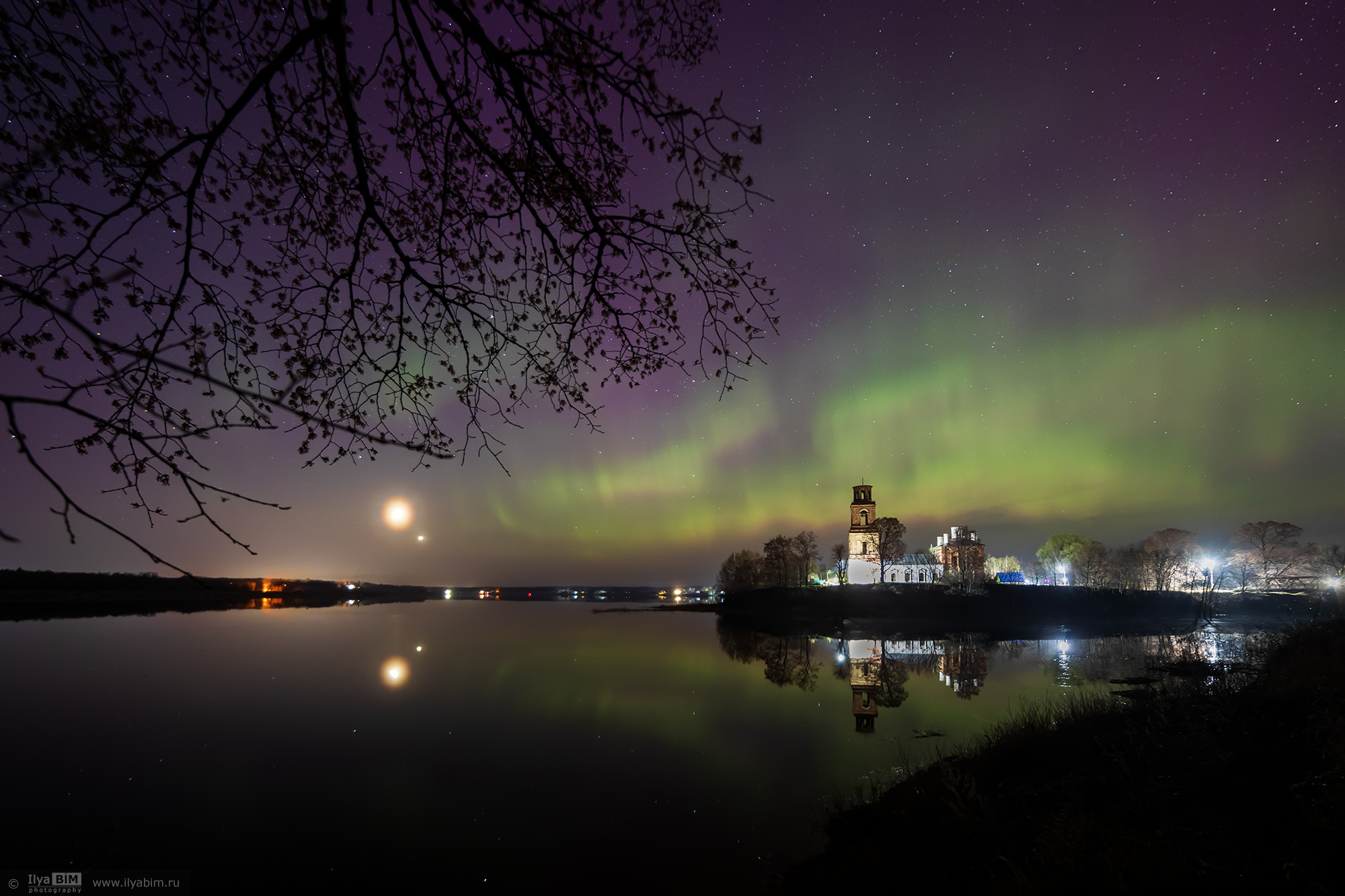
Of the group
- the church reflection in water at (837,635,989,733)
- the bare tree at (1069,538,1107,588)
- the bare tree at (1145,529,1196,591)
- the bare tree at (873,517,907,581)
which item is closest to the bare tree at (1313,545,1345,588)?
the bare tree at (1145,529,1196,591)

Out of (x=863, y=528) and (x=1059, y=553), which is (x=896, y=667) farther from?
(x=1059, y=553)

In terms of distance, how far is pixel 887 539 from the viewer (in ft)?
389

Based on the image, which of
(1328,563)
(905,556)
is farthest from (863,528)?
(1328,563)

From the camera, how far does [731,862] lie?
10656 millimetres

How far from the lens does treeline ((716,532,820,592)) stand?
12025 centimetres

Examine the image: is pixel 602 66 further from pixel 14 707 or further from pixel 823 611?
pixel 823 611

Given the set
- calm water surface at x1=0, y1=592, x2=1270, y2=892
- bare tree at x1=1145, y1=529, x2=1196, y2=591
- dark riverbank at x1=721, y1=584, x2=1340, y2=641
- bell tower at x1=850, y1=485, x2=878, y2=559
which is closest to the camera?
calm water surface at x1=0, y1=592, x2=1270, y2=892

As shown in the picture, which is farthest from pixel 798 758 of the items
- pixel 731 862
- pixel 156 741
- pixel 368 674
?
pixel 368 674

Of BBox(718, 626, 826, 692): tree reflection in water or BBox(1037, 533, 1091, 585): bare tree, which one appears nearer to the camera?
BBox(718, 626, 826, 692): tree reflection in water

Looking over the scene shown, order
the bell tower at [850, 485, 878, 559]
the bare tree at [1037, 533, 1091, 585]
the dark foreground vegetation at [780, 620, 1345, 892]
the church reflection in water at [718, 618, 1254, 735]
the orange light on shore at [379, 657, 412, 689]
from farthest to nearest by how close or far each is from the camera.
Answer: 1. the bare tree at [1037, 533, 1091, 585]
2. the bell tower at [850, 485, 878, 559]
3. the orange light on shore at [379, 657, 412, 689]
4. the church reflection in water at [718, 618, 1254, 735]
5. the dark foreground vegetation at [780, 620, 1345, 892]

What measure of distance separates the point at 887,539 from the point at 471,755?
375 feet

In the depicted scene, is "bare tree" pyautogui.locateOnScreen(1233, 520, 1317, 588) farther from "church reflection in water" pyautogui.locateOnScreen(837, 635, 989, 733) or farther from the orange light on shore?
the orange light on shore

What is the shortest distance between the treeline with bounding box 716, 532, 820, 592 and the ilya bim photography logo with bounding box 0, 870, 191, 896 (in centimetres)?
10455

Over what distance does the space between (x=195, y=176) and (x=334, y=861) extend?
12.6 metres
